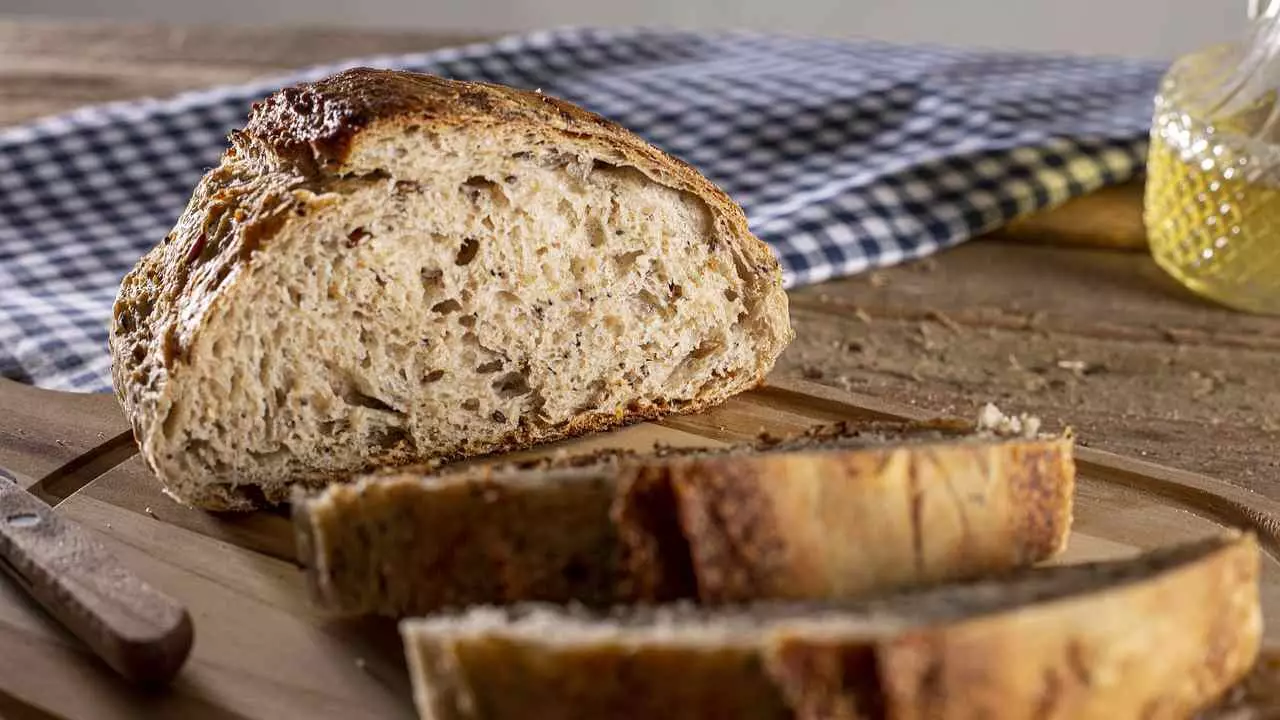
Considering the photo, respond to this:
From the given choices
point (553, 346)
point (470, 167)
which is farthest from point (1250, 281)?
point (470, 167)

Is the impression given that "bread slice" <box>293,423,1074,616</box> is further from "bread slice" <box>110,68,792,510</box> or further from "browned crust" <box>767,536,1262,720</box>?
"bread slice" <box>110,68,792,510</box>

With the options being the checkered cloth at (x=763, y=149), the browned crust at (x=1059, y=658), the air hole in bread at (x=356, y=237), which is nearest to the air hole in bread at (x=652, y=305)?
the air hole in bread at (x=356, y=237)

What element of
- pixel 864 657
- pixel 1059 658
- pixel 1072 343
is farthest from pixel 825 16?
pixel 864 657

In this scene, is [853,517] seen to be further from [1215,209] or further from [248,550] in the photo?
[1215,209]

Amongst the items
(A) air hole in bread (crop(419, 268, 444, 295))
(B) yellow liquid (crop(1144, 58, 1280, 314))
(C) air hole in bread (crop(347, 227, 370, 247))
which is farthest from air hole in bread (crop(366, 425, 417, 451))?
(B) yellow liquid (crop(1144, 58, 1280, 314))

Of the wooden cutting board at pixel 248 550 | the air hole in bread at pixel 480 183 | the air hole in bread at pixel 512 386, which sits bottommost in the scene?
the wooden cutting board at pixel 248 550

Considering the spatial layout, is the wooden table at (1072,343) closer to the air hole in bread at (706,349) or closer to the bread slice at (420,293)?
the air hole in bread at (706,349)
